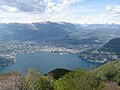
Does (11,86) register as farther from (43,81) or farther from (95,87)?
(43,81)

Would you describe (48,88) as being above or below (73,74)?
below

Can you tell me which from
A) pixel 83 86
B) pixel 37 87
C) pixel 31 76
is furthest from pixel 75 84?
pixel 31 76

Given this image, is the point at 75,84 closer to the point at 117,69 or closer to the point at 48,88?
the point at 48,88

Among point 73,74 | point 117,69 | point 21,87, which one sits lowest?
point 117,69

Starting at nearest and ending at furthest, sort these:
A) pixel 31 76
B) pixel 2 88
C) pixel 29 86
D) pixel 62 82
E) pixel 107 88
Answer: pixel 2 88
pixel 107 88
pixel 62 82
pixel 29 86
pixel 31 76

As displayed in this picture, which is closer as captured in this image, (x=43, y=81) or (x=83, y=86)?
(x=83, y=86)

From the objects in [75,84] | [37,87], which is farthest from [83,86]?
[37,87]

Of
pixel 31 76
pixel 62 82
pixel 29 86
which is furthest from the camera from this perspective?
pixel 31 76

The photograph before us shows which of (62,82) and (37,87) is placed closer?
(62,82)

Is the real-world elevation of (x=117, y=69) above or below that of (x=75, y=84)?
below
